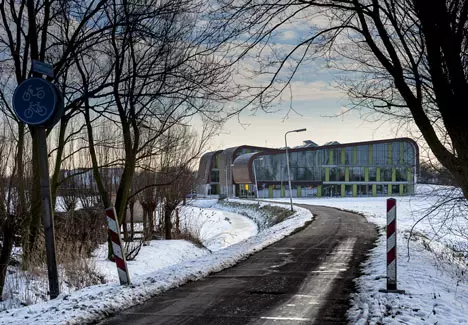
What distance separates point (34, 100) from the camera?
7078 millimetres

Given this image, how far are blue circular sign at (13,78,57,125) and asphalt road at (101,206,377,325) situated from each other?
3156mm

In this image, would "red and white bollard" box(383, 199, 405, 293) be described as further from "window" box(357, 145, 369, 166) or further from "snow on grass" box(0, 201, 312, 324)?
"window" box(357, 145, 369, 166)

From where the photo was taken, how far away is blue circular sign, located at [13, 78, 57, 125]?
7.02 m

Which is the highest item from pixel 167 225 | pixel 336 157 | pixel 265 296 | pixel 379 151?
pixel 379 151

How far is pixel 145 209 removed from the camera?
2178 cm

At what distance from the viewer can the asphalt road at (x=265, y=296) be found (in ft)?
19.0

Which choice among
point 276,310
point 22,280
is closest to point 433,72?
point 276,310

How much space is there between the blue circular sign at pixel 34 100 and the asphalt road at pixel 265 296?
3.16m

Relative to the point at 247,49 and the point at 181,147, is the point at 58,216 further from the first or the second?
the point at 247,49

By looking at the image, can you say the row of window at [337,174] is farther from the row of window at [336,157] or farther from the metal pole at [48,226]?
the metal pole at [48,226]

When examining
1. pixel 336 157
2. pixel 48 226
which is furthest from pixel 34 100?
pixel 336 157

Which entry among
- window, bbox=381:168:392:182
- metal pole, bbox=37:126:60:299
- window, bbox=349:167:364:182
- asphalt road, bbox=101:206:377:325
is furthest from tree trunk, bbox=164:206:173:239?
window, bbox=381:168:392:182

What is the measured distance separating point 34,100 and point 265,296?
452 cm

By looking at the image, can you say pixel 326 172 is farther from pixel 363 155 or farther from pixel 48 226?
pixel 48 226
